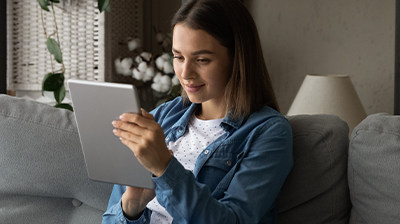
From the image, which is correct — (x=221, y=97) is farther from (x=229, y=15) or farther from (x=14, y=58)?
(x=14, y=58)

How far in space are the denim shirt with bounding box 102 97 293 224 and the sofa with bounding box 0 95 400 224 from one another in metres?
0.11

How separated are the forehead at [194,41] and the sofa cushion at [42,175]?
55cm

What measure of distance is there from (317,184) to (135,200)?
472mm

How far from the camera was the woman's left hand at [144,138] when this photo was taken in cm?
68

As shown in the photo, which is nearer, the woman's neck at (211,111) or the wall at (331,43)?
the woman's neck at (211,111)

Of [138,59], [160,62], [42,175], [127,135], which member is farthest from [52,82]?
[127,135]

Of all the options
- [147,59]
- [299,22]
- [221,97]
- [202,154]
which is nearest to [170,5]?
[147,59]

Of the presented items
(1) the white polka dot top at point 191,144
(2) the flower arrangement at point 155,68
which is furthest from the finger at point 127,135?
(2) the flower arrangement at point 155,68

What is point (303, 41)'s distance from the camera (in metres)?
2.12

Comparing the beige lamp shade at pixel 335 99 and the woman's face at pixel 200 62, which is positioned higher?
the woman's face at pixel 200 62

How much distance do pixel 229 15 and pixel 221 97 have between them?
0.78 ft

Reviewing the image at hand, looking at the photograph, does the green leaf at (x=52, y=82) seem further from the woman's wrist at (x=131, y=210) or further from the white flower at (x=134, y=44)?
the woman's wrist at (x=131, y=210)

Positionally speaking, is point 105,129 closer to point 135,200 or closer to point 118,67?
point 135,200

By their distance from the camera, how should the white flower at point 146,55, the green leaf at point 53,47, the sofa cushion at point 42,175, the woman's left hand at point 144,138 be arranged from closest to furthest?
the woman's left hand at point 144,138 → the sofa cushion at point 42,175 → the green leaf at point 53,47 → the white flower at point 146,55
